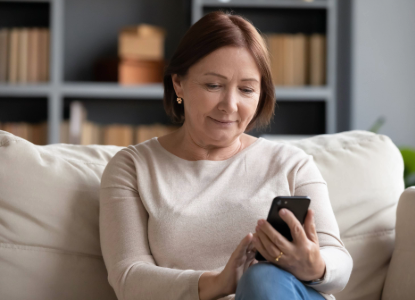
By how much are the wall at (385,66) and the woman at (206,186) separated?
1.80 metres

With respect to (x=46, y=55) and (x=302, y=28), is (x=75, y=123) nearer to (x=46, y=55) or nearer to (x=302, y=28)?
(x=46, y=55)

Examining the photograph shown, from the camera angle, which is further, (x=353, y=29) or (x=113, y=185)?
(x=353, y=29)

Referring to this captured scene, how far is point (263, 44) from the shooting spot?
1.30 metres

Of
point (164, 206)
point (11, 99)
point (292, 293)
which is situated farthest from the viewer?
point (11, 99)

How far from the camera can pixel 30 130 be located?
3002 millimetres

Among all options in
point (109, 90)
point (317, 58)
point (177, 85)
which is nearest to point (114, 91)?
point (109, 90)

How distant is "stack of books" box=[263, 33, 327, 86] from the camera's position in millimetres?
3031

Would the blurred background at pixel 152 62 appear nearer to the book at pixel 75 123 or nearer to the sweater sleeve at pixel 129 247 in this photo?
the book at pixel 75 123

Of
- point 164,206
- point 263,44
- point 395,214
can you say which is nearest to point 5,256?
point 164,206

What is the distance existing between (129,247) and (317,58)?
7.27ft

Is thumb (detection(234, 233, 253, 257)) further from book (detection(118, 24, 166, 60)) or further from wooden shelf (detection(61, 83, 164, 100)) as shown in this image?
book (detection(118, 24, 166, 60))

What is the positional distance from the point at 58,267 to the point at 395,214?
38.6 inches

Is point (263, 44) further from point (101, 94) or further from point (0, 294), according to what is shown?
point (101, 94)

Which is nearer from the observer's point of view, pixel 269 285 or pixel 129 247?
pixel 269 285
